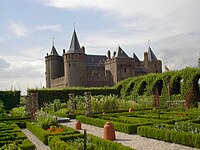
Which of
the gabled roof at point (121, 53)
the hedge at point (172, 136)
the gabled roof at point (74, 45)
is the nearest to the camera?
the hedge at point (172, 136)

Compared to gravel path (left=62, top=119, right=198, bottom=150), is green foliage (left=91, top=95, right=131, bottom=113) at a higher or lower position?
higher

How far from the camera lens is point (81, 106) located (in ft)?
72.7

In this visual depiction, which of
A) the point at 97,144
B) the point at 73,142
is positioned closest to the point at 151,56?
the point at 97,144

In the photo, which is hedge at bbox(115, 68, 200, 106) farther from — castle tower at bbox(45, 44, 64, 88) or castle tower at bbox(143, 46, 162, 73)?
castle tower at bbox(45, 44, 64, 88)

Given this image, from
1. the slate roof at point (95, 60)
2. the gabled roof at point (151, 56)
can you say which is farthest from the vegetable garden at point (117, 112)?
the slate roof at point (95, 60)

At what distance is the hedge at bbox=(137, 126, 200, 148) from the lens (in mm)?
7891

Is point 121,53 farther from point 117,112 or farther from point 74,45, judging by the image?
point 117,112

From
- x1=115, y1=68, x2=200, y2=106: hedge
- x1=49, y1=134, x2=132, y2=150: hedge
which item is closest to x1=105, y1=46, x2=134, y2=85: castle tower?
x1=115, y1=68, x2=200, y2=106: hedge

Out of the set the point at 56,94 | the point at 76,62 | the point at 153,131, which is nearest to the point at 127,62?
the point at 76,62

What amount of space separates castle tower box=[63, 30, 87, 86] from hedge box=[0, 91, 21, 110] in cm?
1841

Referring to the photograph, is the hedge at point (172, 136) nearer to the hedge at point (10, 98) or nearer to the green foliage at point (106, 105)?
the green foliage at point (106, 105)

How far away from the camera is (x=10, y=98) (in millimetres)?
28734

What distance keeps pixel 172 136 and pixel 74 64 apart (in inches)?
1556

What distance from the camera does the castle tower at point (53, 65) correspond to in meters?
54.9
